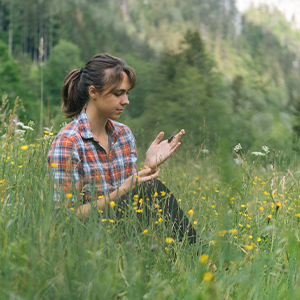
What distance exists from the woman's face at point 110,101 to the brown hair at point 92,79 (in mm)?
35

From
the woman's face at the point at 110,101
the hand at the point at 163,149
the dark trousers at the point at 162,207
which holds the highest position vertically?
the woman's face at the point at 110,101

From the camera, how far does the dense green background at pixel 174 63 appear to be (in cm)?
1480

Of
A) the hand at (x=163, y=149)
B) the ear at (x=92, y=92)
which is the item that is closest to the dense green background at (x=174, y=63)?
the hand at (x=163, y=149)

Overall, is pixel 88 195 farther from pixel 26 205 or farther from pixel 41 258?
pixel 41 258

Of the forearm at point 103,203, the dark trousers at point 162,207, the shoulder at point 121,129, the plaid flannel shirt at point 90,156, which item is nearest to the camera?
the forearm at point 103,203

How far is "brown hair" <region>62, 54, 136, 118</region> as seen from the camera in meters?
2.60

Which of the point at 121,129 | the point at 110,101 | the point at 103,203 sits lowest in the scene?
the point at 103,203

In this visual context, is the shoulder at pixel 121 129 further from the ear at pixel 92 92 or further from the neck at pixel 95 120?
the ear at pixel 92 92

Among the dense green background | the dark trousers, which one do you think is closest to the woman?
the dark trousers

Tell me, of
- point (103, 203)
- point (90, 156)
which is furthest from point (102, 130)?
point (103, 203)

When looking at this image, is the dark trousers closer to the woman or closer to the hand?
the woman

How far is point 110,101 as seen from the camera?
8.53 ft

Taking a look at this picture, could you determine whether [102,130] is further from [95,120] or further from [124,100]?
[124,100]

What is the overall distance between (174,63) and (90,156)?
2577 centimetres
